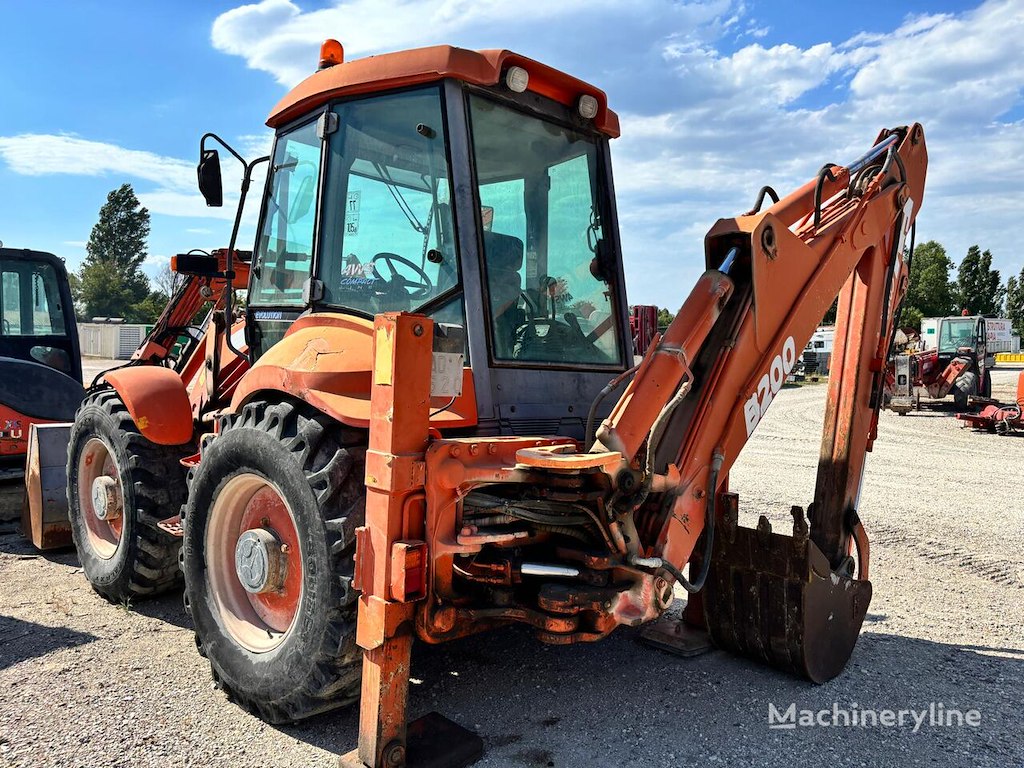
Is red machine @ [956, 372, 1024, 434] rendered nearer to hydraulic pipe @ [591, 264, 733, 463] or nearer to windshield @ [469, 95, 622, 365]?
windshield @ [469, 95, 622, 365]

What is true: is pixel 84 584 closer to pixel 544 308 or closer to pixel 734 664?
pixel 544 308

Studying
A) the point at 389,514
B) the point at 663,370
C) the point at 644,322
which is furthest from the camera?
the point at 644,322

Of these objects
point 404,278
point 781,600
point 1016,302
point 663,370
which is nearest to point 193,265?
point 404,278

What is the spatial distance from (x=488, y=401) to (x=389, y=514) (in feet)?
2.37

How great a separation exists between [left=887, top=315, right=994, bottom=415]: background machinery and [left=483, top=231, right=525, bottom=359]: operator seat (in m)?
15.4

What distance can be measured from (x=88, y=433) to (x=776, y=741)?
4.33m

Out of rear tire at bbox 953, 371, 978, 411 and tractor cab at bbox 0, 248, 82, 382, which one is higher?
tractor cab at bbox 0, 248, 82, 382

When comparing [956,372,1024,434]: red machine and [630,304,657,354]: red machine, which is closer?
[630,304,657,354]: red machine

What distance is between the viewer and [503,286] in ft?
10.9

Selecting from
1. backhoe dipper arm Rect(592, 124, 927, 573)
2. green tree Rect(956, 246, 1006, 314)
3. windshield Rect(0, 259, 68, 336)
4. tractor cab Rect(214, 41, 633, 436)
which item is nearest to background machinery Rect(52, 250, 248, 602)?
tractor cab Rect(214, 41, 633, 436)

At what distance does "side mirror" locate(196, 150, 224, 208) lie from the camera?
4104 mm

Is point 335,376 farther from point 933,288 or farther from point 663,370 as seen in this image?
point 933,288

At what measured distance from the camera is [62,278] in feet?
25.1

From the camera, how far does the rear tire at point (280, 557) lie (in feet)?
9.23
